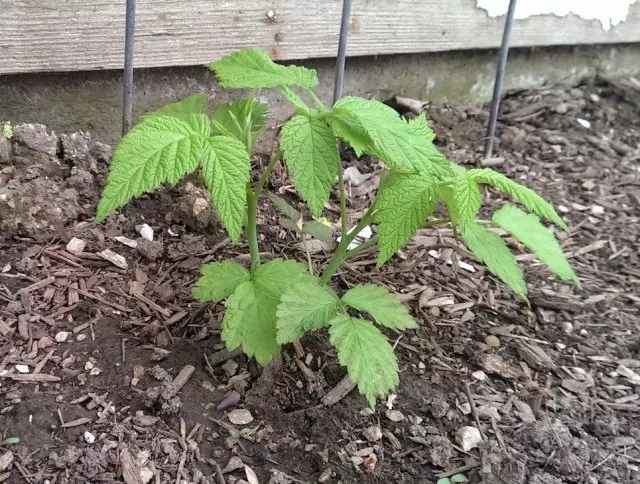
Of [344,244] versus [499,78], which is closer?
[344,244]

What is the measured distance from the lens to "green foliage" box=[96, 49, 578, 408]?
1.29m

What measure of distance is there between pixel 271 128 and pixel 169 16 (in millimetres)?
520

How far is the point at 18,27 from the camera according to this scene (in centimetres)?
186

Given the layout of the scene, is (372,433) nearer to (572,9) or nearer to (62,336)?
(62,336)

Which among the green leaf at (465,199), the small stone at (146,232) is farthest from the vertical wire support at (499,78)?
the small stone at (146,232)

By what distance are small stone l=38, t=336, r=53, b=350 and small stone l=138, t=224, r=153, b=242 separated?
419 millimetres

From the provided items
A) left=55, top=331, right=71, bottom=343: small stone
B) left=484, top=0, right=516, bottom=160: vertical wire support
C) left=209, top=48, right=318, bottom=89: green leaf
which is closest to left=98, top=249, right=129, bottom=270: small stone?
left=55, top=331, right=71, bottom=343: small stone

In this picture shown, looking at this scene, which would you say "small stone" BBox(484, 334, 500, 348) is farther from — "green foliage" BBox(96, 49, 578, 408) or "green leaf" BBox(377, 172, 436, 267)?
"green leaf" BBox(377, 172, 436, 267)

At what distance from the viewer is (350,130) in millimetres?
1390

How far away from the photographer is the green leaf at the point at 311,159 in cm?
133

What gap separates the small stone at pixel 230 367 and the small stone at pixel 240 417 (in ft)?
0.34

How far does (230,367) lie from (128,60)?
90 centimetres

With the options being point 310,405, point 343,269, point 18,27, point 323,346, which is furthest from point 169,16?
Answer: point 310,405

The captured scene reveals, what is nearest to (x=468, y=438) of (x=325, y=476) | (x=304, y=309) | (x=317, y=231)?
(x=325, y=476)
